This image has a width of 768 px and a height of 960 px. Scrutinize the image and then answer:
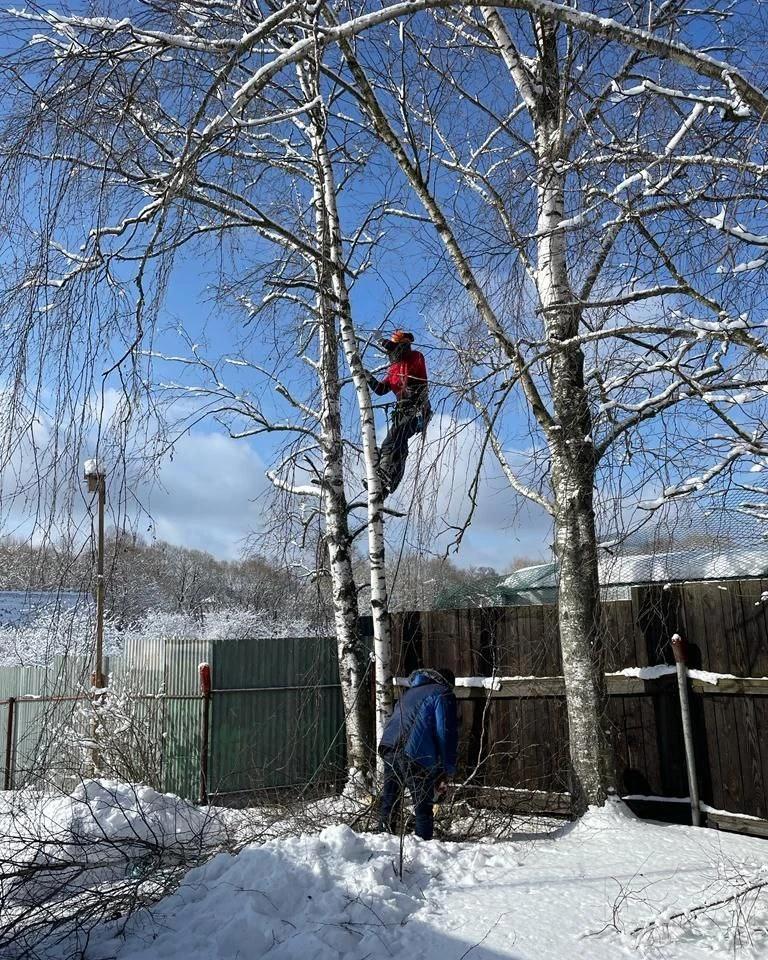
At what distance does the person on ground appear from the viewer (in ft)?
18.6

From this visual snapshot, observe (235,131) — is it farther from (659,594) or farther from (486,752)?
(486,752)

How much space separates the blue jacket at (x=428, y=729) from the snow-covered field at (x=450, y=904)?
0.72 meters

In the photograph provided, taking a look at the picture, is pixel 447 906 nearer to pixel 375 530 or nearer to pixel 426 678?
pixel 426 678

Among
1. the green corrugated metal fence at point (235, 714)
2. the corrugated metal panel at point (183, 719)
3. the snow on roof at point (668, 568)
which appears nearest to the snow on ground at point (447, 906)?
the snow on roof at point (668, 568)

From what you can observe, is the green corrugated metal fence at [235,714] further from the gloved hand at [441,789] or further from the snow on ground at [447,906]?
the snow on ground at [447,906]

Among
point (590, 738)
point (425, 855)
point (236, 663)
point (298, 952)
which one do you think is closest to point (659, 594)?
point (590, 738)

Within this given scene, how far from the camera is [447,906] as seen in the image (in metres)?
4.39

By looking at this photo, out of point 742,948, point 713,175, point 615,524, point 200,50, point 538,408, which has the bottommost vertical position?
point 742,948

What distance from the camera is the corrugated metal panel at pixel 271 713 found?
1000 cm

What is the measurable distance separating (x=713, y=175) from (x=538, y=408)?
232cm

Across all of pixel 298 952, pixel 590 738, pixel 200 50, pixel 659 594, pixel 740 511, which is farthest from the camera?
pixel 659 594

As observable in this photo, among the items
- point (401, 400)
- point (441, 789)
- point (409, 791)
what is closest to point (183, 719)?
point (441, 789)

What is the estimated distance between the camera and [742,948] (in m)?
3.79

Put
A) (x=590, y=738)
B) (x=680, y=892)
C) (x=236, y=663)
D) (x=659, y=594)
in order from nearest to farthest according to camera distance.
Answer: (x=680, y=892)
(x=590, y=738)
(x=659, y=594)
(x=236, y=663)
